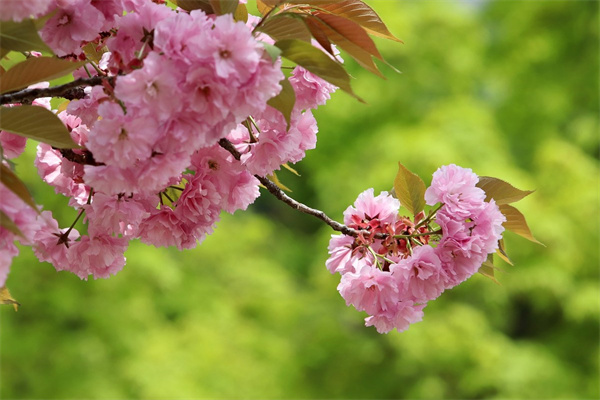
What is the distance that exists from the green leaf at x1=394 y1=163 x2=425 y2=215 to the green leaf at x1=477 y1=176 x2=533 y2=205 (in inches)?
3.8

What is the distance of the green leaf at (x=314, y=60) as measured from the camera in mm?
865

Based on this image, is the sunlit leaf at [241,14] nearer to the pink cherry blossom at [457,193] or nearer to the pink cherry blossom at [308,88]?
the pink cherry blossom at [308,88]

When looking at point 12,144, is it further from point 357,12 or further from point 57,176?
point 357,12

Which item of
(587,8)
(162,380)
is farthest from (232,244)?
(587,8)

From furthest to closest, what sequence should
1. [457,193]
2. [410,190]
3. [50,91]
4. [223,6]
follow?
[410,190], [457,193], [50,91], [223,6]

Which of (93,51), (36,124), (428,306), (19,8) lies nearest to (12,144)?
(93,51)

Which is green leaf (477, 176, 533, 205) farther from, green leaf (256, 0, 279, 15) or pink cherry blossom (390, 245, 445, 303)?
green leaf (256, 0, 279, 15)

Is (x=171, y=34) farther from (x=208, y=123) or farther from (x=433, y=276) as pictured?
(x=433, y=276)

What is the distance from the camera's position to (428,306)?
19.7ft

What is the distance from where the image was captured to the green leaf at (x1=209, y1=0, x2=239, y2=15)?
87cm

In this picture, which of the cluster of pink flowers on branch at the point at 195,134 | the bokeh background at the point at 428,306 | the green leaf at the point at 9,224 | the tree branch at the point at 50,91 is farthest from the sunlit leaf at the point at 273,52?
the bokeh background at the point at 428,306

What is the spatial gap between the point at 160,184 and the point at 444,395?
5.45 metres

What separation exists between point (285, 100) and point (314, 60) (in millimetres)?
61

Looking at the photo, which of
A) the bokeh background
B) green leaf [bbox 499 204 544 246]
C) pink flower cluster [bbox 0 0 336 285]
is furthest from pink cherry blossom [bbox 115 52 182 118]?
the bokeh background
